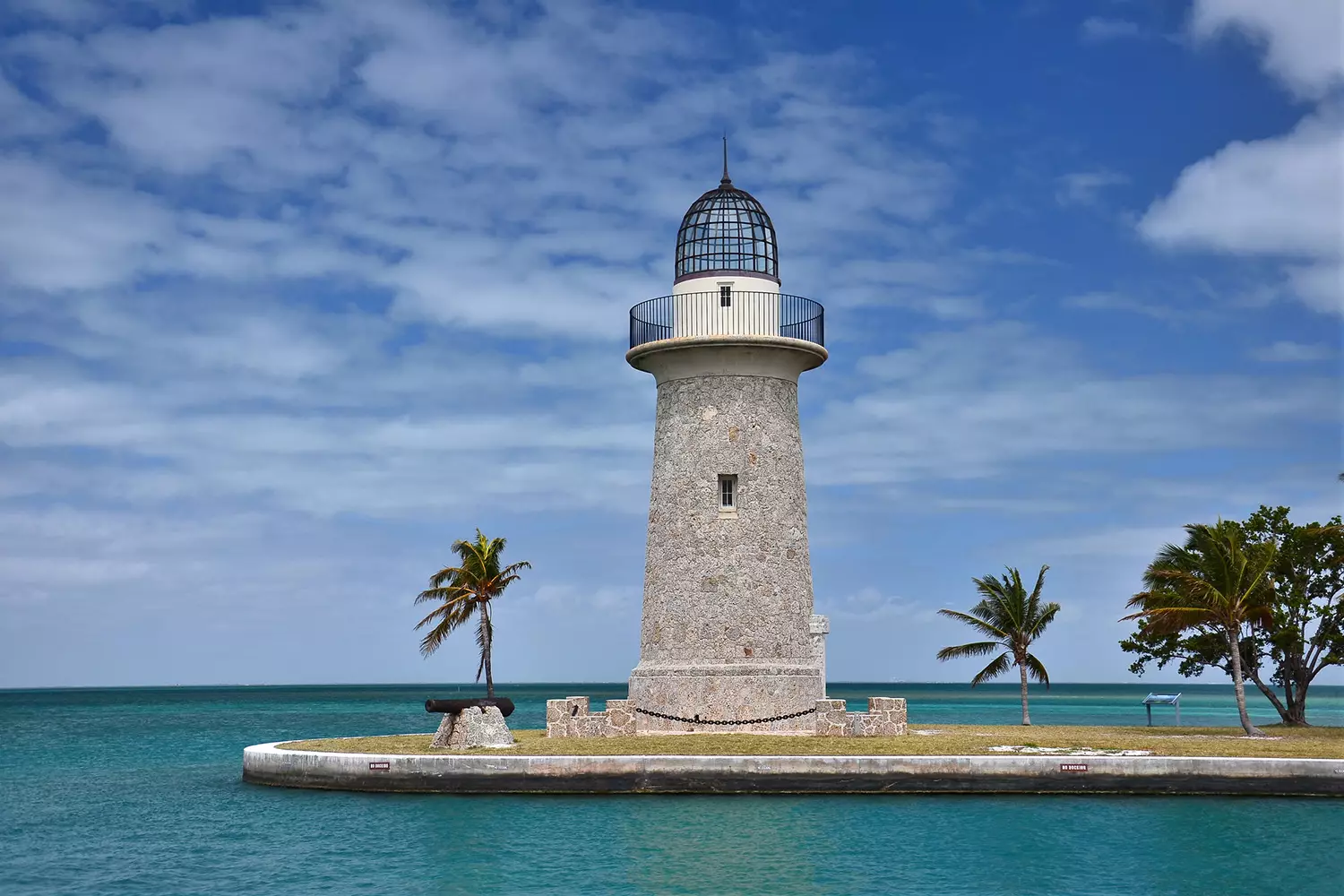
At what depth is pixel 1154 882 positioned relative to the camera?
2059cm

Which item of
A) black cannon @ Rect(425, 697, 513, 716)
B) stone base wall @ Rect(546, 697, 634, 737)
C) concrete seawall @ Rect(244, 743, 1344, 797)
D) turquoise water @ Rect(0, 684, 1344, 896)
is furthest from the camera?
stone base wall @ Rect(546, 697, 634, 737)

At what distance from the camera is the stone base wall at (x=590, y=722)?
31094 mm

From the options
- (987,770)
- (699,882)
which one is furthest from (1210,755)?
(699,882)

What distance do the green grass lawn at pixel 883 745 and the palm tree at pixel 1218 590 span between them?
2179 mm

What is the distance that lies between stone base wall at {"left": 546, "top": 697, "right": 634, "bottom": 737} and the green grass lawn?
56cm

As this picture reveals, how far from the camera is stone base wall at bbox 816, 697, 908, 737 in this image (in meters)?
30.9

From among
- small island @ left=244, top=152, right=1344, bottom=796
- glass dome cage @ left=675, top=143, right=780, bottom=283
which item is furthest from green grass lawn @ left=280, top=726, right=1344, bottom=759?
glass dome cage @ left=675, top=143, right=780, bottom=283

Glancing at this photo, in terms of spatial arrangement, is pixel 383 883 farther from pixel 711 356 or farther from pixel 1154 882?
pixel 711 356

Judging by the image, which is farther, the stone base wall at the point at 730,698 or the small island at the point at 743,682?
the stone base wall at the point at 730,698

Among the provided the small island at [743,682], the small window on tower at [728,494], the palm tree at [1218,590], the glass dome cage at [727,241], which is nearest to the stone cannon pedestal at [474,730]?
the small island at [743,682]

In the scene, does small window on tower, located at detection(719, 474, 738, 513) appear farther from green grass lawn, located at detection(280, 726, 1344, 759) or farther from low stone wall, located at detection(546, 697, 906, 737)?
green grass lawn, located at detection(280, 726, 1344, 759)

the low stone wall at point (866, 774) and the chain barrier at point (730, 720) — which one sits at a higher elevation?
the chain barrier at point (730, 720)

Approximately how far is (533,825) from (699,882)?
16.0ft

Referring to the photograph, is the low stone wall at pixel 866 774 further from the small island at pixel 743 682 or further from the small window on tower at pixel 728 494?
the small window on tower at pixel 728 494
